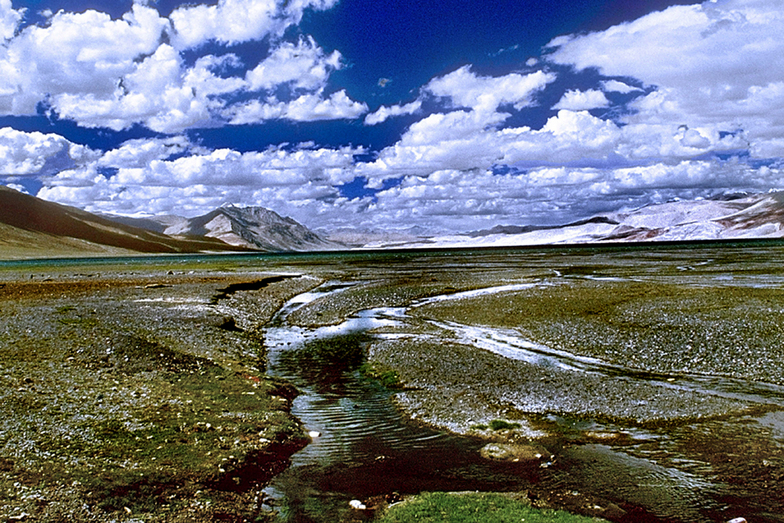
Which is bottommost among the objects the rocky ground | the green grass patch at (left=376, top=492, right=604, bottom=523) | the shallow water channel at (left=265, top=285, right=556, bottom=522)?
the shallow water channel at (left=265, top=285, right=556, bottom=522)

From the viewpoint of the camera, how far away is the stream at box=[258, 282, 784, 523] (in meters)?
10.2

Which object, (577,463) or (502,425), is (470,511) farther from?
(502,425)

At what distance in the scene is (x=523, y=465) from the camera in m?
12.0

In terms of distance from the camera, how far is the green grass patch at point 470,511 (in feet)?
31.2

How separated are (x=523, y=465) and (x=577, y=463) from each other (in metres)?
1.31

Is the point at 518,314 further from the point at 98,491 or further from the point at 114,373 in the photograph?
the point at 98,491

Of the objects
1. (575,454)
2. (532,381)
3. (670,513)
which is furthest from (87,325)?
(670,513)

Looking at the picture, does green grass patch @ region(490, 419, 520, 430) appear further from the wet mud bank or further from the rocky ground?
the rocky ground

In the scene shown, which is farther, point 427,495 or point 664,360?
point 664,360

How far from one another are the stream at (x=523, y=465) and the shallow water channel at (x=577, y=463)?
0.03 meters

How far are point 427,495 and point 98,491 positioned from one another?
6614mm

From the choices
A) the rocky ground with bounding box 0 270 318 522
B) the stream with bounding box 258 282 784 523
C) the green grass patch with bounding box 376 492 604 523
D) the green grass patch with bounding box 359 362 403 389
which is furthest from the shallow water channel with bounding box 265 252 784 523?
the rocky ground with bounding box 0 270 318 522

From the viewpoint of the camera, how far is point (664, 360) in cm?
2116

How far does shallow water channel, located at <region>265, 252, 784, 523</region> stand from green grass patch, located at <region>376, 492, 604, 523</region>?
500mm
